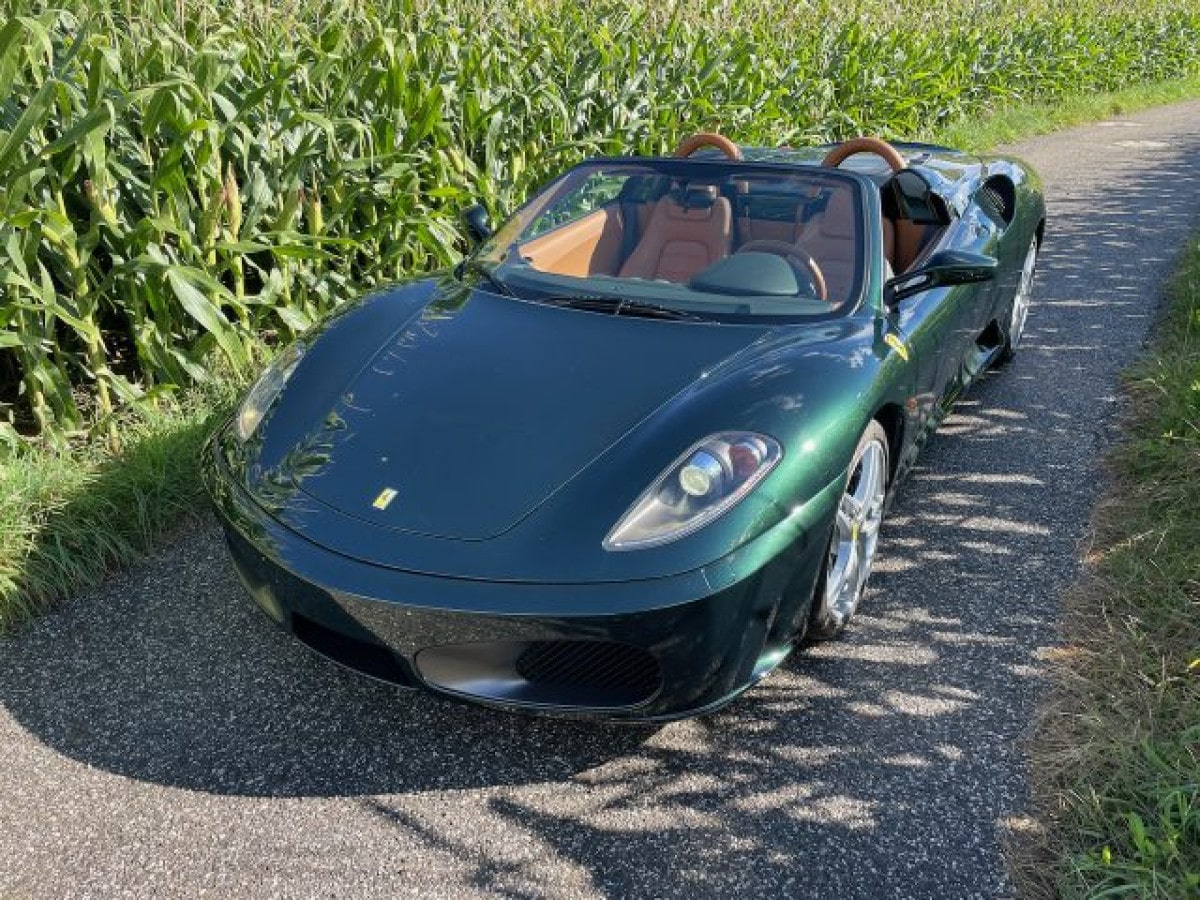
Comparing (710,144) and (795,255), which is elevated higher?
(710,144)

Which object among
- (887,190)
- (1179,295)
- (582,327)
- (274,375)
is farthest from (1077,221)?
(274,375)

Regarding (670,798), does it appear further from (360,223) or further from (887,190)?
(360,223)

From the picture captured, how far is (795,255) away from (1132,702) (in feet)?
4.93

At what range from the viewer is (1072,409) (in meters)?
3.96

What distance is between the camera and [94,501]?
296 centimetres

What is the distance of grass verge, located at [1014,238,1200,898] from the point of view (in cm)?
180

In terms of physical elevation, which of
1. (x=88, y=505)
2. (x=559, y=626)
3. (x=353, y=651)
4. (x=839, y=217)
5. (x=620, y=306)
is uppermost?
(x=839, y=217)

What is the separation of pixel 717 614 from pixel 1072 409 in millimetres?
2730

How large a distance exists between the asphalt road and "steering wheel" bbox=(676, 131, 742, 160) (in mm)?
1720

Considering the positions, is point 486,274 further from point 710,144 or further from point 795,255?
point 710,144

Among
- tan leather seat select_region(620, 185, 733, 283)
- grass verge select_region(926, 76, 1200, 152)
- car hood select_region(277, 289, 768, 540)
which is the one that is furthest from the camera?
grass verge select_region(926, 76, 1200, 152)

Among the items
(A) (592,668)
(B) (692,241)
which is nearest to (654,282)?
(B) (692,241)

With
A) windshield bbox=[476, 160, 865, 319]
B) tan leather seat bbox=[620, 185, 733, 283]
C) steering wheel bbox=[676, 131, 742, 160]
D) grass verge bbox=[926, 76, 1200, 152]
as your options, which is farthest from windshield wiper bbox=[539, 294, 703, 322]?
grass verge bbox=[926, 76, 1200, 152]

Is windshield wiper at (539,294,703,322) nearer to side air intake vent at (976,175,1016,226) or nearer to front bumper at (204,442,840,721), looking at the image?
front bumper at (204,442,840,721)
